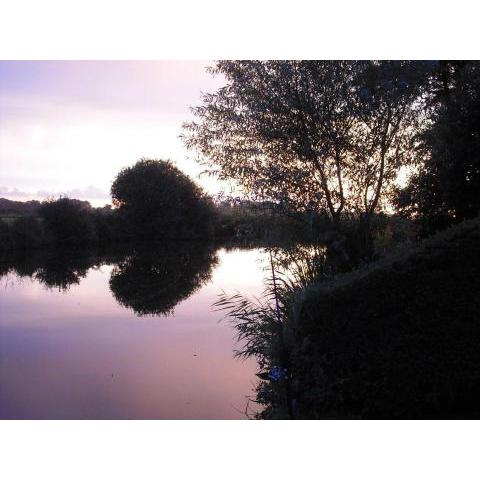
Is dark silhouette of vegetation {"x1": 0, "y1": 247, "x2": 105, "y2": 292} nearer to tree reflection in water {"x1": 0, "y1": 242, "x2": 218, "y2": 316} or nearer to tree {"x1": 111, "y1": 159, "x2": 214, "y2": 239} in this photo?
tree reflection in water {"x1": 0, "y1": 242, "x2": 218, "y2": 316}

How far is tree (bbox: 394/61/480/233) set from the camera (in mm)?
8648

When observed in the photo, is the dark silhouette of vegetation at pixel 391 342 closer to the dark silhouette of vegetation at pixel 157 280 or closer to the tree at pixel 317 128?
the tree at pixel 317 128

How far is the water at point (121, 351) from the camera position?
6984mm

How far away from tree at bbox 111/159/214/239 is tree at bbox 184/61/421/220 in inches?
1162

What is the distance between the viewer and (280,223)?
9.44 m

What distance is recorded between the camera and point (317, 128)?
9.66 meters

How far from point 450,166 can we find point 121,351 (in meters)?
6.79

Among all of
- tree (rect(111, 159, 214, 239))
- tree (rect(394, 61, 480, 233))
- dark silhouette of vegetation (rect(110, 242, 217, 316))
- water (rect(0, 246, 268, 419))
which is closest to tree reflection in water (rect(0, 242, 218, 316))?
dark silhouette of vegetation (rect(110, 242, 217, 316))

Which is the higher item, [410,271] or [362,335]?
[410,271]

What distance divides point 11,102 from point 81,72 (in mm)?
1303

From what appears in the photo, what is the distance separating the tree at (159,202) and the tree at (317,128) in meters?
29.5

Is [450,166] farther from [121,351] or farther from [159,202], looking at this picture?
[159,202]
